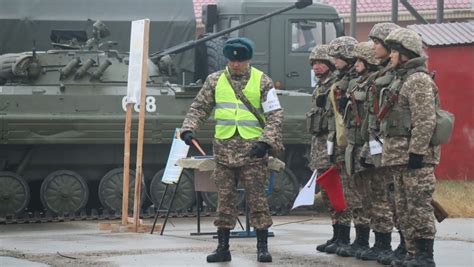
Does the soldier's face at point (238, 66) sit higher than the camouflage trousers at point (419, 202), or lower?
higher

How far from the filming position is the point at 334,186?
11500 millimetres

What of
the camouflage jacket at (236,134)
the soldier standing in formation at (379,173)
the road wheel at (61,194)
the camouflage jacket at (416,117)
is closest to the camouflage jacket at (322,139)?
the soldier standing in formation at (379,173)

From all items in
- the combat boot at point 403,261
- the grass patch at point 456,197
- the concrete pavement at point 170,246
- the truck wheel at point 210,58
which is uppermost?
the truck wheel at point 210,58

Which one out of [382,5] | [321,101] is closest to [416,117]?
[321,101]

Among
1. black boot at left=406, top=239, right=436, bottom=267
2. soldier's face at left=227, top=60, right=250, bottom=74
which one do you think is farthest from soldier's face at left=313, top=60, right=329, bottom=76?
black boot at left=406, top=239, right=436, bottom=267

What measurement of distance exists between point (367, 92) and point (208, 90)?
1.40m

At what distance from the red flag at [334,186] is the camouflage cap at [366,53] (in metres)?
1.08

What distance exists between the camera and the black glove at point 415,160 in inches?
384

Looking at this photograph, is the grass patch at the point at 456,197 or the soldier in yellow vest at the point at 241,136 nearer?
the soldier in yellow vest at the point at 241,136

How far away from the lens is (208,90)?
36.5ft

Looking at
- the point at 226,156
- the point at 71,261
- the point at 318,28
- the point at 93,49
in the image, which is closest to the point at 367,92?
the point at 226,156

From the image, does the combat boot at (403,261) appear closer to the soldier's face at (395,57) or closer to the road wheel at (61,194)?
the soldier's face at (395,57)

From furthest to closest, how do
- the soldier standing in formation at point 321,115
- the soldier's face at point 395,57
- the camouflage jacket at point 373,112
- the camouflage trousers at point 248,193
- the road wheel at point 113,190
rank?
1. the road wheel at point 113,190
2. the soldier standing in formation at point 321,115
3. the camouflage trousers at point 248,193
4. the camouflage jacket at point 373,112
5. the soldier's face at point 395,57

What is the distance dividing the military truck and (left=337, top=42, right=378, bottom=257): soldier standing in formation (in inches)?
234
